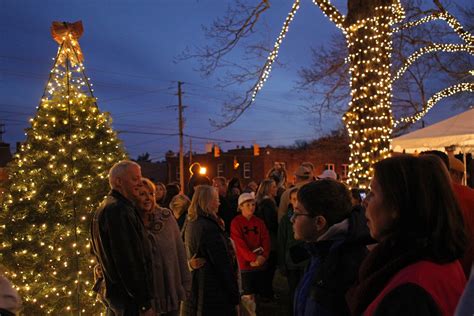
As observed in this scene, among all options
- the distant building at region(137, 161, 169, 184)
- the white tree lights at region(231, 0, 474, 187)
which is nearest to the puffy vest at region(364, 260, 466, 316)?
the white tree lights at region(231, 0, 474, 187)

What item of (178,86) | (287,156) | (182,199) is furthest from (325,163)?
(182,199)

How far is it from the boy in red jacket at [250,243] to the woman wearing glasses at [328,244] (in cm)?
417

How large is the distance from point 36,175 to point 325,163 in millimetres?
50112

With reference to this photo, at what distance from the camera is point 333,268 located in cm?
271

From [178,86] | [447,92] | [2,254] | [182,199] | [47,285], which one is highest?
[178,86]

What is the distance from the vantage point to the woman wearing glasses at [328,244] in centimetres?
268

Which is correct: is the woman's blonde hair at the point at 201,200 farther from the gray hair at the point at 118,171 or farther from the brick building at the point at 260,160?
the brick building at the point at 260,160

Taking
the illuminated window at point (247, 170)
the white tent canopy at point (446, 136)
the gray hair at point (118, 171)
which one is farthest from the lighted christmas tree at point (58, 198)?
the illuminated window at point (247, 170)

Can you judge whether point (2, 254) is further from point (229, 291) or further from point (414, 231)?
point (414, 231)

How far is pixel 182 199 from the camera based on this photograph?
7.43 meters

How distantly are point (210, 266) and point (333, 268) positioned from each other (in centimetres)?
291

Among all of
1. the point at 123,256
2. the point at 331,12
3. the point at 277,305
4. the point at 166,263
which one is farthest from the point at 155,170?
the point at 123,256

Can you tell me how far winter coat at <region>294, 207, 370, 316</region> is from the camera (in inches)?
105

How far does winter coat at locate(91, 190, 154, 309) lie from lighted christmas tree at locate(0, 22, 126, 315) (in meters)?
2.35
